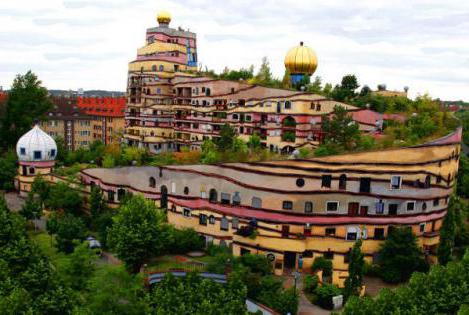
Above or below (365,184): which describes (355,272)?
below

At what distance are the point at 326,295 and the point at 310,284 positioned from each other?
64.8 inches

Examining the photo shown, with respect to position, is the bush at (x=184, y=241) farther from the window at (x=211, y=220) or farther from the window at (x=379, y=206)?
the window at (x=379, y=206)

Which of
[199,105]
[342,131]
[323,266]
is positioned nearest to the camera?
[323,266]

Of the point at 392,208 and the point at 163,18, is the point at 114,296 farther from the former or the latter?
the point at 163,18

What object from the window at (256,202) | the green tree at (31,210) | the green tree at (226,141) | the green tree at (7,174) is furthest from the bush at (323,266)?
the green tree at (7,174)

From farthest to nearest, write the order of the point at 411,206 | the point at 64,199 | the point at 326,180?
the point at 64,199 → the point at 411,206 → the point at 326,180

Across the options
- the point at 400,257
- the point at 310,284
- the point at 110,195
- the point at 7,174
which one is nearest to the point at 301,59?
the point at 110,195

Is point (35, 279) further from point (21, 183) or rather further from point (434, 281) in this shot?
point (21, 183)

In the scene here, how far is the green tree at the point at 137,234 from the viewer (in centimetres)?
3128

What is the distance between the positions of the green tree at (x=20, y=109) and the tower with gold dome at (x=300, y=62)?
33.7 m

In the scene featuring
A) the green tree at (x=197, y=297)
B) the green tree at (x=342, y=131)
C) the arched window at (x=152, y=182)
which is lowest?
the green tree at (x=197, y=297)

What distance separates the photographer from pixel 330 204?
35.0 meters

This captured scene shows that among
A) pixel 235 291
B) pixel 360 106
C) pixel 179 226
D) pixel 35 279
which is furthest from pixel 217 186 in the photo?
pixel 360 106

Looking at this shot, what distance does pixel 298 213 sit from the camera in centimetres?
3475
